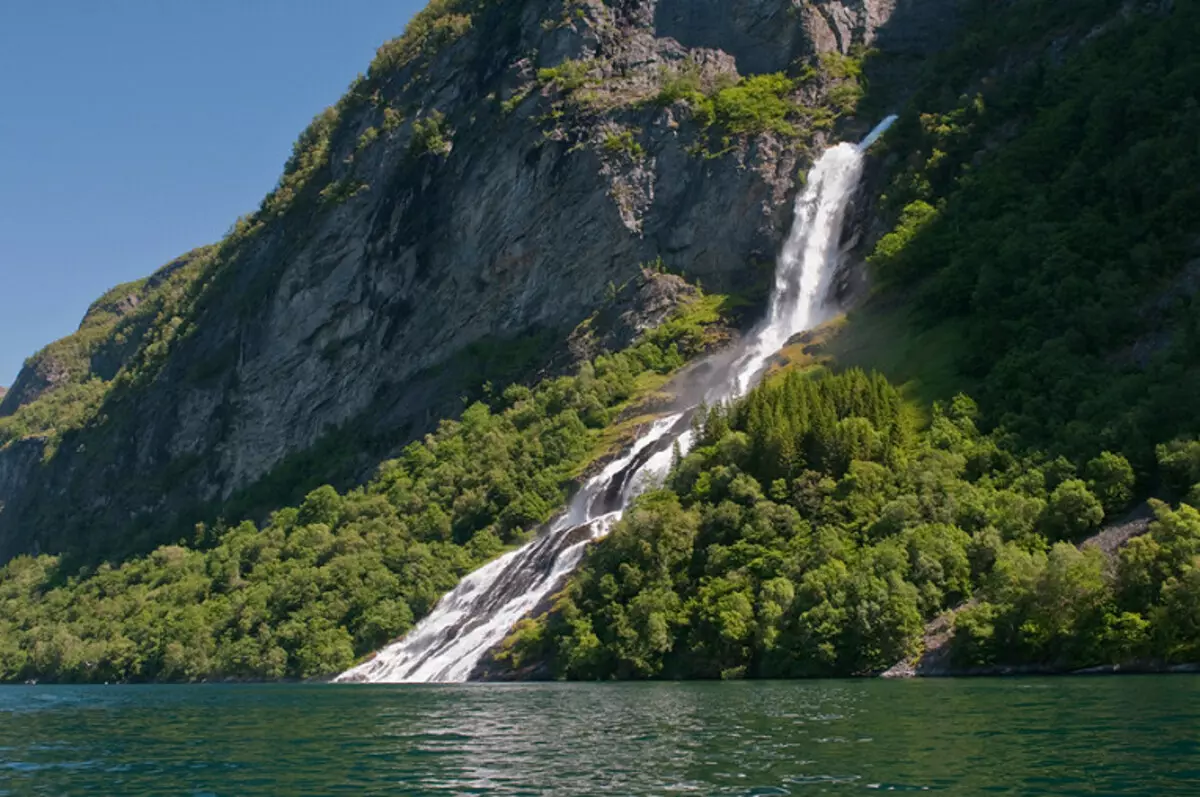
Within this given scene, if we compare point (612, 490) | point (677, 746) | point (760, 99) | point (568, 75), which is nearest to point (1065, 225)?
point (612, 490)

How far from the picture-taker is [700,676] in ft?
259

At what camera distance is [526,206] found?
552 ft

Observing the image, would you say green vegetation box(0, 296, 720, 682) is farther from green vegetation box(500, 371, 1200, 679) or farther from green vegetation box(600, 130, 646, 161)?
green vegetation box(500, 371, 1200, 679)

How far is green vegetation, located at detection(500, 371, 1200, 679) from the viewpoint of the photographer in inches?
2400

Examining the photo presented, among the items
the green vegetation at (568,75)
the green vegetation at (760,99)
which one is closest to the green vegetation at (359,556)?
the green vegetation at (760,99)

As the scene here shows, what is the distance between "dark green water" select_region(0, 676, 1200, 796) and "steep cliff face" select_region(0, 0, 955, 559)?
108 metres

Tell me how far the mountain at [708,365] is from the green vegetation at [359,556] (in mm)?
577

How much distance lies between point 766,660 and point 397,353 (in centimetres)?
11426

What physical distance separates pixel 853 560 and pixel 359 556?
7406cm

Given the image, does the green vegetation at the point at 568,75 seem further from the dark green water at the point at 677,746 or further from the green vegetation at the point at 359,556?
the dark green water at the point at 677,746

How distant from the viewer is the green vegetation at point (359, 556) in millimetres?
125562

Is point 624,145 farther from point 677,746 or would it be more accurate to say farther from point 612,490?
point 677,746

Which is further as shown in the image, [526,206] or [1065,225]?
[526,206]

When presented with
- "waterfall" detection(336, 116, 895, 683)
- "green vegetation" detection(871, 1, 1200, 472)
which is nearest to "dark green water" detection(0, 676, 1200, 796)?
"green vegetation" detection(871, 1, 1200, 472)
